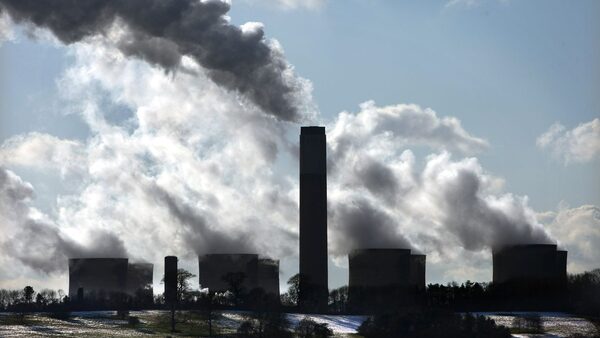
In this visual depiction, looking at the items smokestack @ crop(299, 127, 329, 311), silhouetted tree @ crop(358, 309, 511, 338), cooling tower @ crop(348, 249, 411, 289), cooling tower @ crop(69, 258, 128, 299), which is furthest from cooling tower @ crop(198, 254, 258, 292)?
silhouetted tree @ crop(358, 309, 511, 338)

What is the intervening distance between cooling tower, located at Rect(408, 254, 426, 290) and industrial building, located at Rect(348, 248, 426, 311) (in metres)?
6.18

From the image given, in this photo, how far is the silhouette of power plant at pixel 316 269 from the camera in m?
131

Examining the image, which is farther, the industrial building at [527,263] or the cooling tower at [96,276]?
the cooling tower at [96,276]

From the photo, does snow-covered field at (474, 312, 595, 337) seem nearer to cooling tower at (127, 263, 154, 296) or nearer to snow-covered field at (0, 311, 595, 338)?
snow-covered field at (0, 311, 595, 338)

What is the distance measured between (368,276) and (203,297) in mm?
→ 17225

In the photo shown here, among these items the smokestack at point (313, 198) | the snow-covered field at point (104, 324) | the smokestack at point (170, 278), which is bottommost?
the snow-covered field at point (104, 324)

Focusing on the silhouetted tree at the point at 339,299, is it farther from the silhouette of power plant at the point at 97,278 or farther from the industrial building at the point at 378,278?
the silhouette of power plant at the point at 97,278

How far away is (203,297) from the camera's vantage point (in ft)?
452

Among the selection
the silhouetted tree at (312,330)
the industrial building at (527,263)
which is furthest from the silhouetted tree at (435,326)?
the industrial building at (527,263)

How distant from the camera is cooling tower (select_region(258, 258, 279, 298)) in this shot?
144m

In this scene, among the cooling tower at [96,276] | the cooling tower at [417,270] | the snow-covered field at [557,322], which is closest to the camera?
the snow-covered field at [557,322]

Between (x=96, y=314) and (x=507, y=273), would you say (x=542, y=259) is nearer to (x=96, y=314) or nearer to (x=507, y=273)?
(x=507, y=273)

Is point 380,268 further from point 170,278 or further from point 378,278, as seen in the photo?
point 170,278

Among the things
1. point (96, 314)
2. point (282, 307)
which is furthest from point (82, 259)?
point (282, 307)
